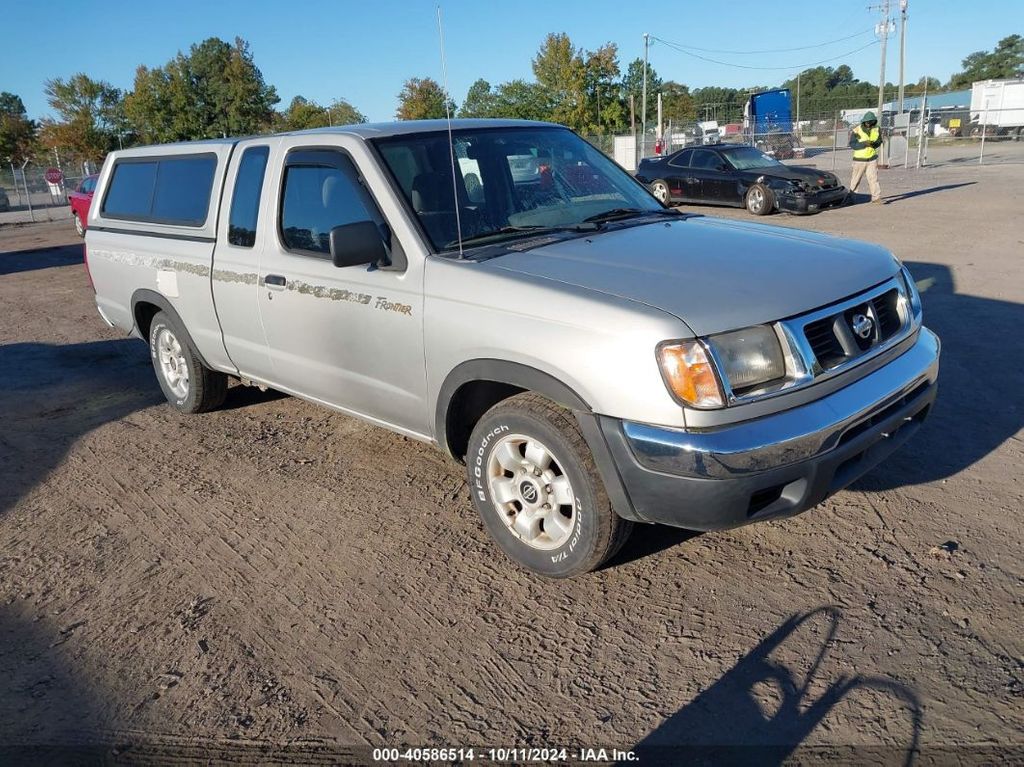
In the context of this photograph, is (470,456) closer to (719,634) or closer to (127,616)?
(719,634)

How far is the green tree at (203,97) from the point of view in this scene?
49.8 m

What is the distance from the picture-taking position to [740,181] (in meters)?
17.4

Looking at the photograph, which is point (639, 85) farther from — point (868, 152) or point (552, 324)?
point (552, 324)

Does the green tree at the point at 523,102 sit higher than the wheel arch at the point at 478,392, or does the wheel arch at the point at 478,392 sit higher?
the green tree at the point at 523,102

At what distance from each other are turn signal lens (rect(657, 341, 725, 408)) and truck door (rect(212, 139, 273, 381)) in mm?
2820

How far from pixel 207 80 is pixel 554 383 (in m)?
55.2

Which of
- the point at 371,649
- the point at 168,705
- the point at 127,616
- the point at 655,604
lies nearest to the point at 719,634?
the point at 655,604

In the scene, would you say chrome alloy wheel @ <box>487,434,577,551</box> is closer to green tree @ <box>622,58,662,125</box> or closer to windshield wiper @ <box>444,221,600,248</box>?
windshield wiper @ <box>444,221,600,248</box>

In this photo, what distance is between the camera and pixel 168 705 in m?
3.02

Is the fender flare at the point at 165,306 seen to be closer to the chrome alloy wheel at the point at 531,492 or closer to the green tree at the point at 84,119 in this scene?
the chrome alloy wheel at the point at 531,492

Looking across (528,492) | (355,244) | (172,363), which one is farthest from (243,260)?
(528,492)

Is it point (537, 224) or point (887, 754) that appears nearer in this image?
point (887, 754)

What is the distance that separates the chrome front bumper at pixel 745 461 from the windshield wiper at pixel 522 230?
4.44 ft

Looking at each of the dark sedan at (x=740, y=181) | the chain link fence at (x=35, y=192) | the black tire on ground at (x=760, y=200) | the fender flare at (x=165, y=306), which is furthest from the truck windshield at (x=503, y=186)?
the chain link fence at (x=35, y=192)
